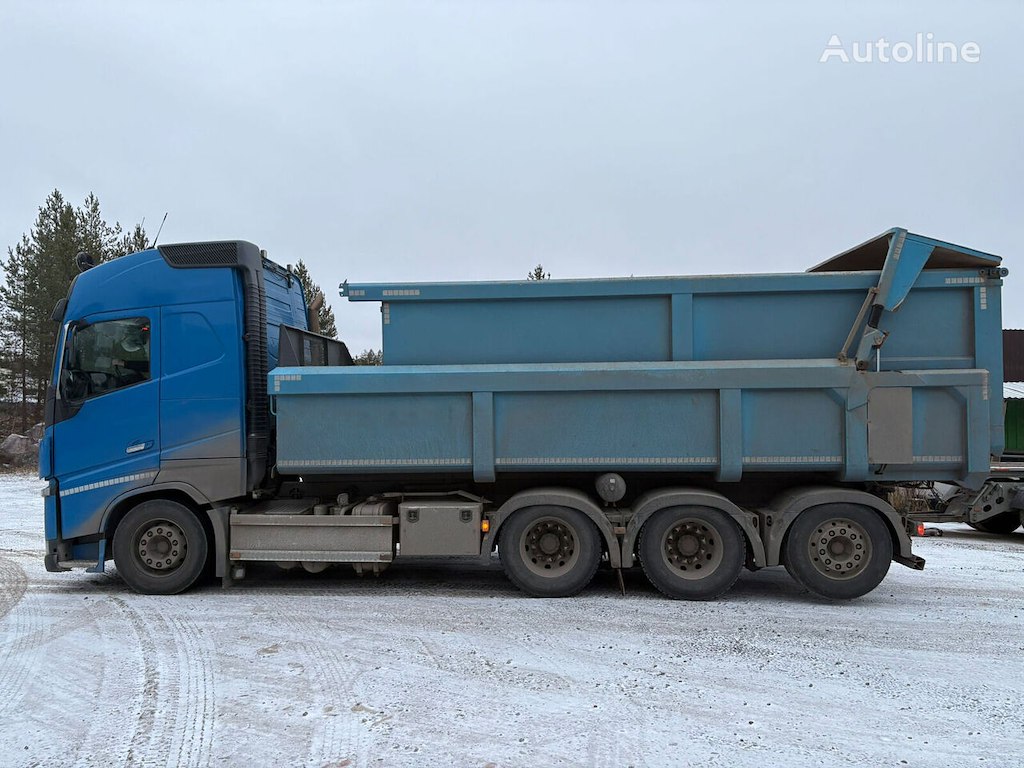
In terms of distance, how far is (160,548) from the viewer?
6289 mm

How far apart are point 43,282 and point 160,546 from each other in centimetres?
2183

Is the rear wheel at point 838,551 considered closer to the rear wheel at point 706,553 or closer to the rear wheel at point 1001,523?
the rear wheel at point 706,553

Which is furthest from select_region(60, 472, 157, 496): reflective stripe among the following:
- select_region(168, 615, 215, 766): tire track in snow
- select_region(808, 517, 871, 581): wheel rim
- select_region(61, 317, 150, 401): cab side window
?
select_region(808, 517, 871, 581): wheel rim

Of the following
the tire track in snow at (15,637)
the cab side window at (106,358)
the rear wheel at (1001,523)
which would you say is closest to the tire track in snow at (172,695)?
the tire track in snow at (15,637)

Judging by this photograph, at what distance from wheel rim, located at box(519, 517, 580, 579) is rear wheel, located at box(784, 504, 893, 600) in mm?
2080

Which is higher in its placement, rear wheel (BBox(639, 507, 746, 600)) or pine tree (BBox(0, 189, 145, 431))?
pine tree (BBox(0, 189, 145, 431))

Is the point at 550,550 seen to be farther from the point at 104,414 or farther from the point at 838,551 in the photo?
the point at 104,414

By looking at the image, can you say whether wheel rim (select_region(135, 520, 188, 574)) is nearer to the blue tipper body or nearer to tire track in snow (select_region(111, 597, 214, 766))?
tire track in snow (select_region(111, 597, 214, 766))

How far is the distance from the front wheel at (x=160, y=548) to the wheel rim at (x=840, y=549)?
597 cm

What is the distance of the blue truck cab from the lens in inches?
244

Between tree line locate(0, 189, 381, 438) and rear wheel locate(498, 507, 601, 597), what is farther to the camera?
tree line locate(0, 189, 381, 438)

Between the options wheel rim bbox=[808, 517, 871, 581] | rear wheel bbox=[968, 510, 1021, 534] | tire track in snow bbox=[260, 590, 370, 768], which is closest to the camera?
tire track in snow bbox=[260, 590, 370, 768]

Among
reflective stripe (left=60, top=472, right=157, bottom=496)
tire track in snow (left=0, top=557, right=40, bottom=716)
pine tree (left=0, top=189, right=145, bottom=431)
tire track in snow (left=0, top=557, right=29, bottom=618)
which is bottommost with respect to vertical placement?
tire track in snow (left=0, top=557, right=29, bottom=618)

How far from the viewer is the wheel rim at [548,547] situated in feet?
19.9
